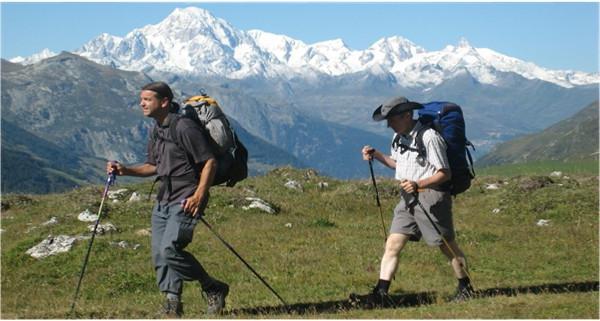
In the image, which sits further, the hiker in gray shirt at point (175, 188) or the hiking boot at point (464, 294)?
the hiking boot at point (464, 294)

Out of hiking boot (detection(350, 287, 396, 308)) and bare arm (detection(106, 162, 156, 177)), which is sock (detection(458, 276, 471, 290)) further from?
bare arm (detection(106, 162, 156, 177))

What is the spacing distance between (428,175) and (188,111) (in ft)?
12.4

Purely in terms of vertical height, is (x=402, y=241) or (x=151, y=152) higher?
(x=151, y=152)

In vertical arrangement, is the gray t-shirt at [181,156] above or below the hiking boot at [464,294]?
above

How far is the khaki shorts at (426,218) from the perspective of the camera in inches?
454

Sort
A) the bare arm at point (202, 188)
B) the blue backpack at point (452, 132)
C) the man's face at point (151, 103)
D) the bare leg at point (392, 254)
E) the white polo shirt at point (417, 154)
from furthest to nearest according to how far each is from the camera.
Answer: the bare leg at point (392, 254) < the blue backpack at point (452, 132) < the white polo shirt at point (417, 154) < the man's face at point (151, 103) < the bare arm at point (202, 188)

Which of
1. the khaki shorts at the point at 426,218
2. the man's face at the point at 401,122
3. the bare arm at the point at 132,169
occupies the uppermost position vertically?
the man's face at the point at 401,122

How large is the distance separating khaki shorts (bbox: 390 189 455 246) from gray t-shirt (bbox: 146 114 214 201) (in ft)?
10.9

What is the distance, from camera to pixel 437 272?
15594 millimetres

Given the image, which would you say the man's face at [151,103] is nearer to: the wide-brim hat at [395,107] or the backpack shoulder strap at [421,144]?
the wide-brim hat at [395,107]

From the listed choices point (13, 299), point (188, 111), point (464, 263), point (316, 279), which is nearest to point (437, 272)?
point (316, 279)

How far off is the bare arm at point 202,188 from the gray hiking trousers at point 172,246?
18 cm

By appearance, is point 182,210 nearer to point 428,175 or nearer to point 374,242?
point 428,175

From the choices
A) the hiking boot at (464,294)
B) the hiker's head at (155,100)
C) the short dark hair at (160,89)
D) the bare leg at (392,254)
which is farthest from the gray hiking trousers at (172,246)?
the hiking boot at (464,294)
